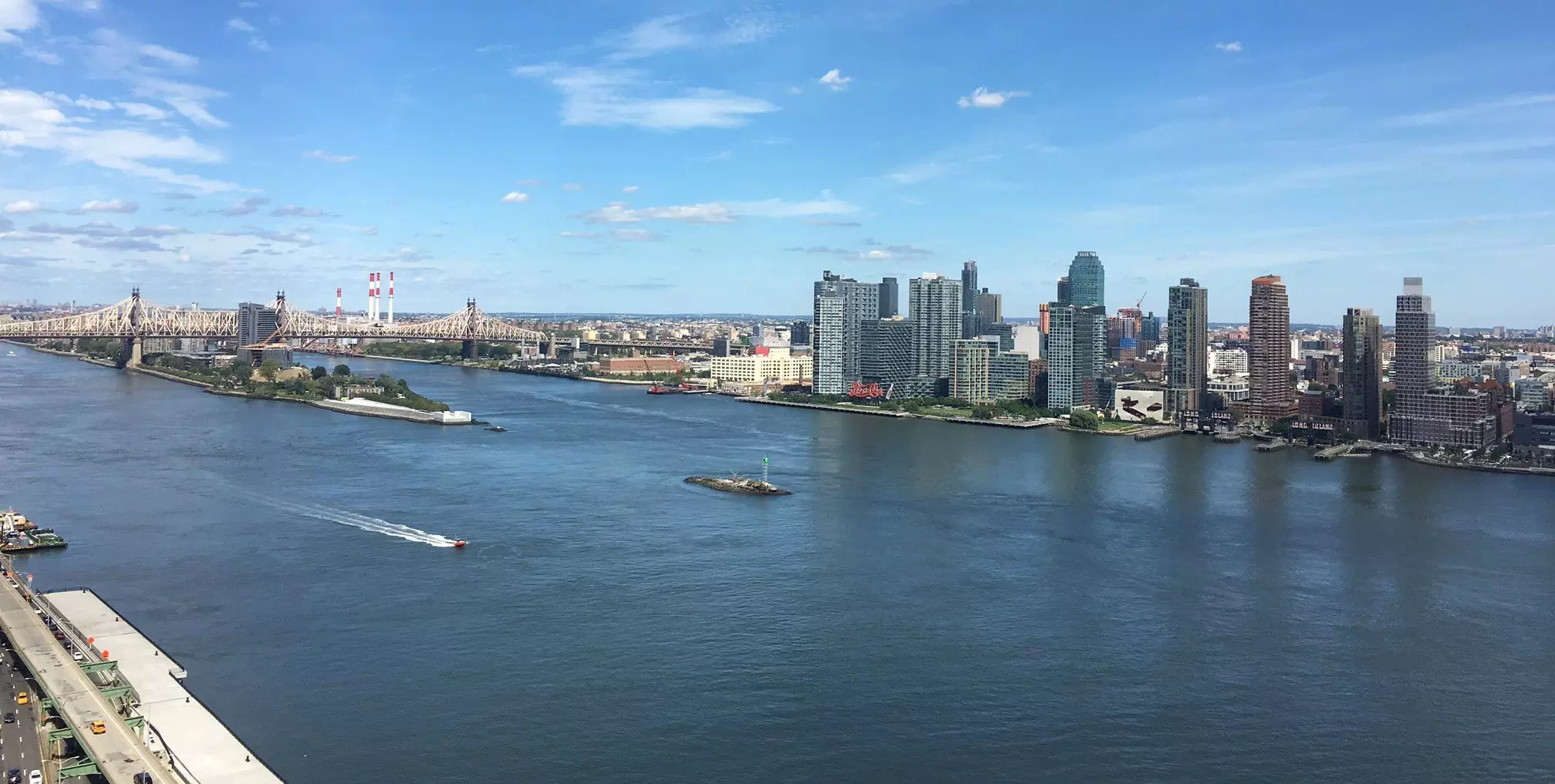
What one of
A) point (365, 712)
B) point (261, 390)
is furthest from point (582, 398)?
point (365, 712)

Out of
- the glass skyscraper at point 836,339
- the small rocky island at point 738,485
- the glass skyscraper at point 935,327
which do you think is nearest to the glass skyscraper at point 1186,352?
the glass skyscraper at point 935,327

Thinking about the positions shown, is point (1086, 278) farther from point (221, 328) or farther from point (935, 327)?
point (221, 328)

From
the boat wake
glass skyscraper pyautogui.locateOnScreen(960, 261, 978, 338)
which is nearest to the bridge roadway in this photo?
the boat wake

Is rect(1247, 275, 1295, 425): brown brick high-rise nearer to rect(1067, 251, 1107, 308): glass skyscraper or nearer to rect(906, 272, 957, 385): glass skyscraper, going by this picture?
rect(906, 272, 957, 385): glass skyscraper

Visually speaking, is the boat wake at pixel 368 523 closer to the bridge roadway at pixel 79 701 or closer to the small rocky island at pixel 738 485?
the bridge roadway at pixel 79 701

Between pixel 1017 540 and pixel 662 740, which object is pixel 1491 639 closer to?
pixel 1017 540

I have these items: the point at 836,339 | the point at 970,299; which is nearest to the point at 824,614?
the point at 836,339

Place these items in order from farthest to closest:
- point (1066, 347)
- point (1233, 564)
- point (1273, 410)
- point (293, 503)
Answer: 1. point (1066, 347)
2. point (1273, 410)
3. point (293, 503)
4. point (1233, 564)
